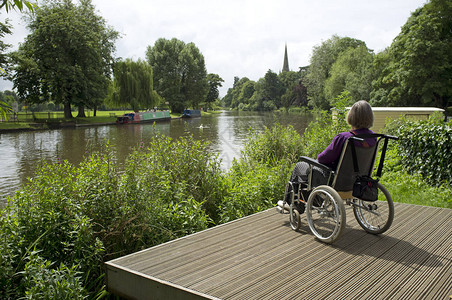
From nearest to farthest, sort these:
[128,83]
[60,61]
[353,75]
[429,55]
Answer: [429,55], [60,61], [353,75], [128,83]

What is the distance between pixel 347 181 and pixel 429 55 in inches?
1271

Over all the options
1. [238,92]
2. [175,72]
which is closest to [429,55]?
[175,72]

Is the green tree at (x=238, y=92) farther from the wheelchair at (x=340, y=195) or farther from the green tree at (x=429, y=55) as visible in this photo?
the wheelchair at (x=340, y=195)

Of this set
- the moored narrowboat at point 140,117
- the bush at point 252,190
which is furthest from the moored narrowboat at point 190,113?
the bush at point 252,190

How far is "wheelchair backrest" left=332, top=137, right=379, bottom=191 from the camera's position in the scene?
3541 millimetres

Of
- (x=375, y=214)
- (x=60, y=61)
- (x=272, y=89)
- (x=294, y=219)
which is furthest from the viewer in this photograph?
(x=272, y=89)

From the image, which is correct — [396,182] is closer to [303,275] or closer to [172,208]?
[172,208]

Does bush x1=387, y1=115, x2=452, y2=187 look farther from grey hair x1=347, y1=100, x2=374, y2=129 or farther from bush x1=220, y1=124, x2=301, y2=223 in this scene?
grey hair x1=347, y1=100, x2=374, y2=129

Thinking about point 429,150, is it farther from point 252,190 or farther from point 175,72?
point 175,72

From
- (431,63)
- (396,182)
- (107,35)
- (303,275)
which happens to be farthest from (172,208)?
(107,35)

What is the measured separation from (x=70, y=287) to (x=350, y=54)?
51795mm

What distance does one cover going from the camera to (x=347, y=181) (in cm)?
366

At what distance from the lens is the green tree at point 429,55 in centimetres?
3044

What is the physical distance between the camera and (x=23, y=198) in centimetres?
387
